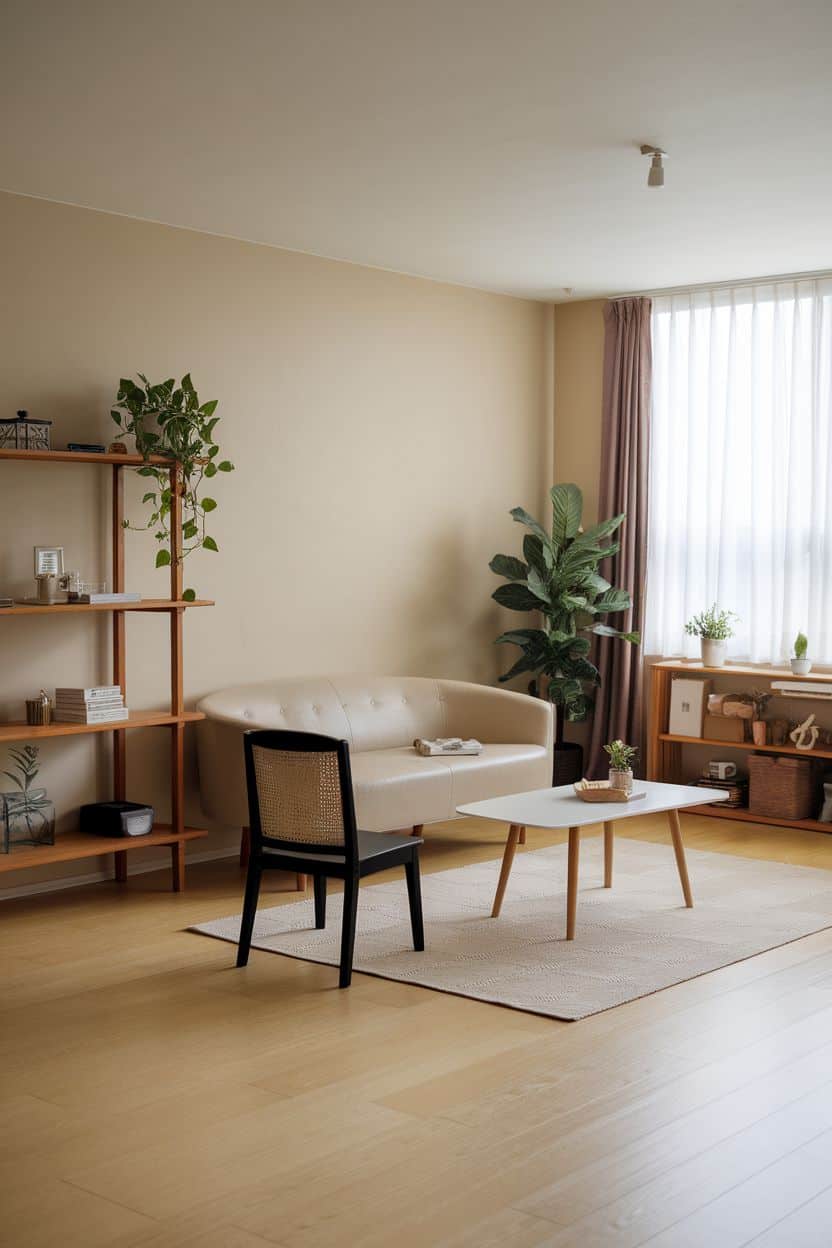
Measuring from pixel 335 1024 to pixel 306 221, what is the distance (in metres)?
3.48

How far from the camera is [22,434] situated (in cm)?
516

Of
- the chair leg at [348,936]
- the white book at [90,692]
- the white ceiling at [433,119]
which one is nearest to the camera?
the white ceiling at [433,119]

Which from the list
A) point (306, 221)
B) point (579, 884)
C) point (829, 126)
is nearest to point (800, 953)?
point (579, 884)

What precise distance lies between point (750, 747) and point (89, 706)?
3585 millimetres

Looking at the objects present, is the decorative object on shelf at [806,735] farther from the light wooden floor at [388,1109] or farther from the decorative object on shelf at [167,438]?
the decorative object on shelf at [167,438]

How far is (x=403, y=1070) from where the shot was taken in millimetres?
3643

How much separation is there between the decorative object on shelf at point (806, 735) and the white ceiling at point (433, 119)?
2.36m

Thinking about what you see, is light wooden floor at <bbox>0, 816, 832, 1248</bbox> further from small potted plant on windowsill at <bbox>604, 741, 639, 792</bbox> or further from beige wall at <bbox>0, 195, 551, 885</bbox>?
beige wall at <bbox>0, 195, 551, 885</bbox>

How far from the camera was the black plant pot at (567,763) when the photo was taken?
7531mm

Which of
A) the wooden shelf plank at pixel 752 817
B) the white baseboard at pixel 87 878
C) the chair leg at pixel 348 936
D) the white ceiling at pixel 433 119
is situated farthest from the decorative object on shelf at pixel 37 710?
the wooden shelf plank at pixel 752 817

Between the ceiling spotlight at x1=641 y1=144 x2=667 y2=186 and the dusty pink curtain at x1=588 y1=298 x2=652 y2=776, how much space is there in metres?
2.96

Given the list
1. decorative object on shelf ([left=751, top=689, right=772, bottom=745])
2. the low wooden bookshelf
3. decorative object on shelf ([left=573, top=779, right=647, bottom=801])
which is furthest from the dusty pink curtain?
decorative object on shelf ([left=573, top=779, right=647, bottom=801])

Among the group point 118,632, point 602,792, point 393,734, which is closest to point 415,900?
point 602,792

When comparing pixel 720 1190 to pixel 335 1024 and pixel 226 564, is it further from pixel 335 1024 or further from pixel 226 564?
pixel 226 564
